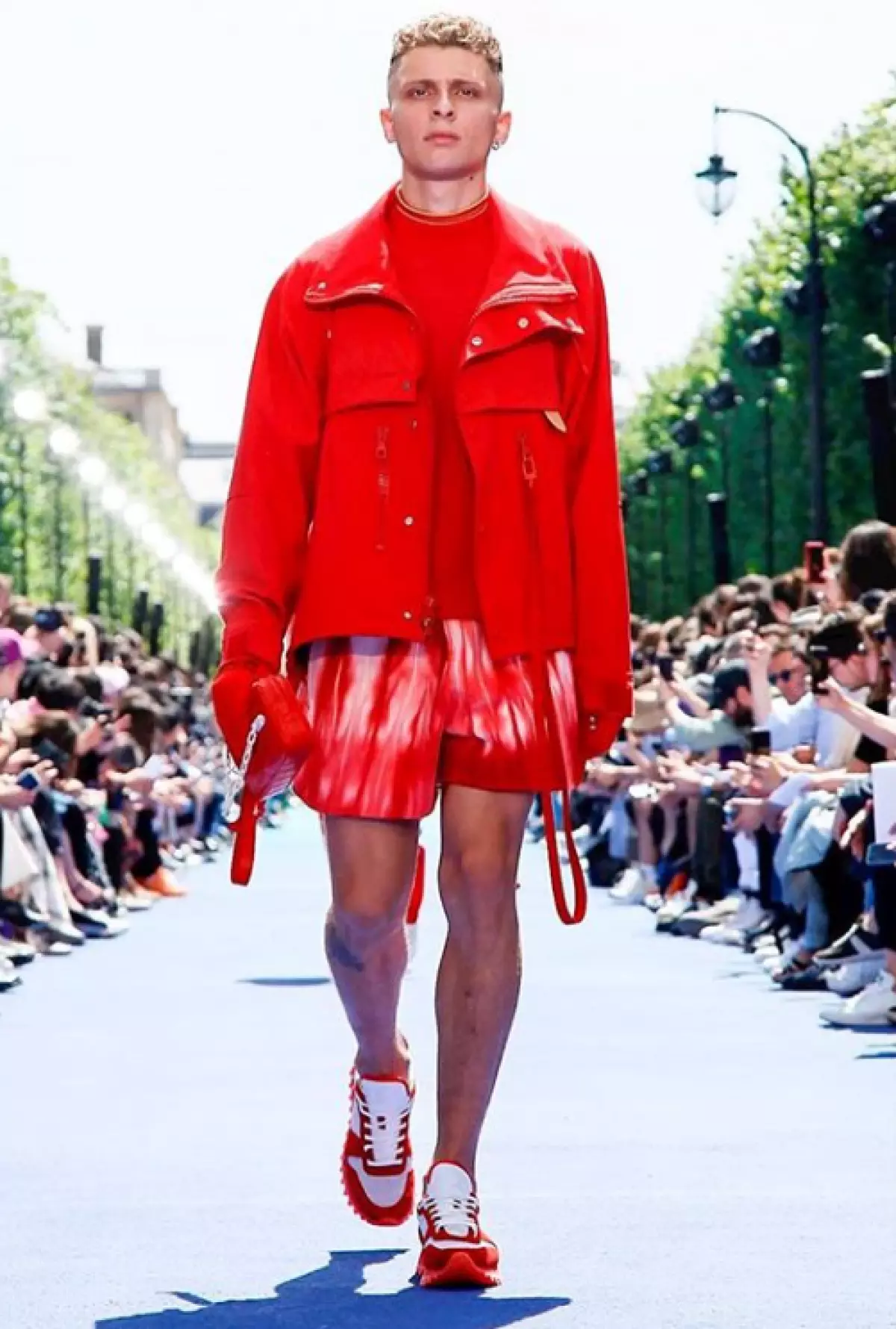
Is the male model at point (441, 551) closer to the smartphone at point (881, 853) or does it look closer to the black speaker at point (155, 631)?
the smartphone at point (881, 853)

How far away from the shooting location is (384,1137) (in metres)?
7.14

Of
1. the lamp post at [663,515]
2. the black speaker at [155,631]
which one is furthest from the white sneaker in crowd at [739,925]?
A: the black speaker at [155,631]

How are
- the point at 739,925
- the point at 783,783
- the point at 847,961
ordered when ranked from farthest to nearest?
the point at 739,925
the point at 783,783
the point at 847,961

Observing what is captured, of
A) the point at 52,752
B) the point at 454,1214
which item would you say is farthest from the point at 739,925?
the point at 454,1214

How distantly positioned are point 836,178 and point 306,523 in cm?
5451

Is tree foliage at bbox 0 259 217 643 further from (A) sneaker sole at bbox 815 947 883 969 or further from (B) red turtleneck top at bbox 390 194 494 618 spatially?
(B) red turtleneck top at bbox 390 194 494 618

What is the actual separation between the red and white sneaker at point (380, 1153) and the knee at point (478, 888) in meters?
0.40

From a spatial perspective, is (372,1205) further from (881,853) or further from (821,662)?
(821,662)

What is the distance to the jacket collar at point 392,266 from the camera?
688 centimetres

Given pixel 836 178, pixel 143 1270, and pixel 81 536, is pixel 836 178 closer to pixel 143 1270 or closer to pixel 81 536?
pixel 81 536

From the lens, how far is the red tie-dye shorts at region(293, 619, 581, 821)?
269 inches

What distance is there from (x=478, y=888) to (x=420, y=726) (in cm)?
33

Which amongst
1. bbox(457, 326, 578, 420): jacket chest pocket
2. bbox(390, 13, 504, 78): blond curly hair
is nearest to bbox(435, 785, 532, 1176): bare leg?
bbox(457, 326, 578, 420): jacket chest pocket

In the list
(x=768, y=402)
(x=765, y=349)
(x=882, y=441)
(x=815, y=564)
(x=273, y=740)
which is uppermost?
(x=768, y=402)
